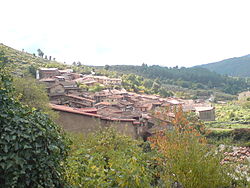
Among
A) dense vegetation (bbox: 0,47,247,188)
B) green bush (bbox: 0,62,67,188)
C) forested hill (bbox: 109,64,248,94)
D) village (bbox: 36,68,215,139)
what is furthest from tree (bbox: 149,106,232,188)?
forested hill (bbox: 109,64,248,94)

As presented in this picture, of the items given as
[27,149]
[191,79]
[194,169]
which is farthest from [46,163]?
[191,79]

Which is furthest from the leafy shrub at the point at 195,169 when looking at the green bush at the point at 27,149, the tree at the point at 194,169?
the green bush at the point at 27,149

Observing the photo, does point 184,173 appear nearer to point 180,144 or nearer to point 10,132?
point 180,144

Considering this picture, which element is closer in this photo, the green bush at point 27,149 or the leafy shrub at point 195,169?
the green bush at point 27,149

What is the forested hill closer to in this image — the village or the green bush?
the village

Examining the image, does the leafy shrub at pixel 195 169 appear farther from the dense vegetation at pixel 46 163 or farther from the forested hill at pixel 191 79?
the forested hill at pixel 191 79

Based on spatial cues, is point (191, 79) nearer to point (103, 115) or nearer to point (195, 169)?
point (103, 115)

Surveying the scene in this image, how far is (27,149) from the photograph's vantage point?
3357mm

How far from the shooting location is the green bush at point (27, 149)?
127 inches

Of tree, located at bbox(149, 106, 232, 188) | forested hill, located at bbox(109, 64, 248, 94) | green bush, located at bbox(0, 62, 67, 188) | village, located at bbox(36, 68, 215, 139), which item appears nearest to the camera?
green bush, located at bbox(0, 62, 67, 188)

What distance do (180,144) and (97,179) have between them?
110 inches

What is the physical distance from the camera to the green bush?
3.24m

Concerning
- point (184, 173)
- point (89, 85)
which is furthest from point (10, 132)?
point (89, 85)

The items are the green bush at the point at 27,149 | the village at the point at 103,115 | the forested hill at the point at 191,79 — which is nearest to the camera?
the green bush at the point at 27,149
